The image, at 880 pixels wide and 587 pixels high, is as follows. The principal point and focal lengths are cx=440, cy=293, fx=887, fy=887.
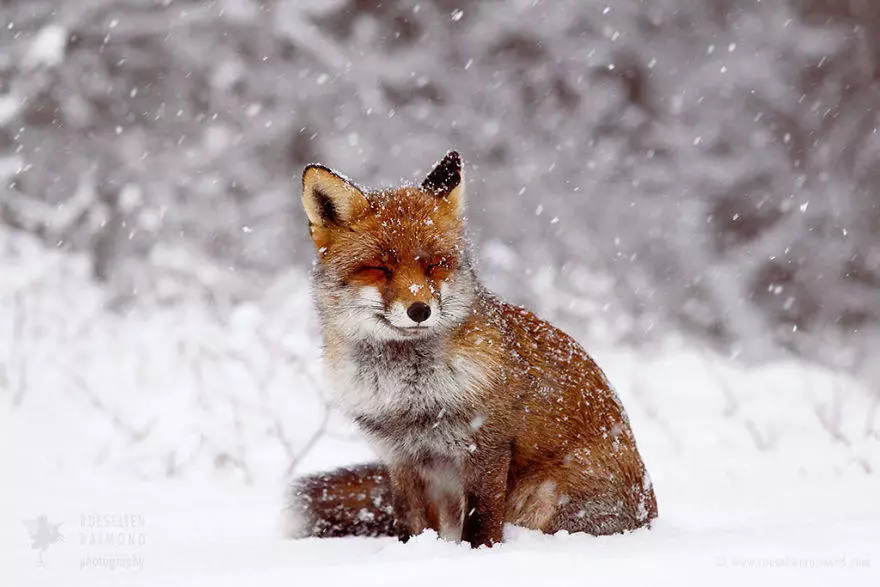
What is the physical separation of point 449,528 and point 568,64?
31.8ft

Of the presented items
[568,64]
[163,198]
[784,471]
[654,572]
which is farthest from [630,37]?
[654,572]

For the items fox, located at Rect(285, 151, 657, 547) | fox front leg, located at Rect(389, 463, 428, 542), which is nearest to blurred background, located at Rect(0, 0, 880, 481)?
fox, located at Rect(285, 151, 657, 547)

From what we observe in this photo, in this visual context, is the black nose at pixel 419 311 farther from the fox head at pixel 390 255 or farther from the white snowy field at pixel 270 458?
the white snowy field at pixel 270 458

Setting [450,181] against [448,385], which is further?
[450,181]

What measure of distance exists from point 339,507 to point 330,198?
1548 millimetres

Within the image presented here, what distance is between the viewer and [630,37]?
40.3 feet

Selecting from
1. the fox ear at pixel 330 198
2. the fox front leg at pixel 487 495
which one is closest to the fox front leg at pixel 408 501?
the fox front leg at pixel 487 495

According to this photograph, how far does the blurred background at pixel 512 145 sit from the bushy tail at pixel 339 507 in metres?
6.77

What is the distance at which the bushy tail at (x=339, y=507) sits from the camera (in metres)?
4.24

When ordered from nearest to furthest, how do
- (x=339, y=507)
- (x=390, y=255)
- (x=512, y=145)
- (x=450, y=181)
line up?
(x=390, y=255)
(x=450, y=181)
(x=339, y=507)
(x=512, y=145)

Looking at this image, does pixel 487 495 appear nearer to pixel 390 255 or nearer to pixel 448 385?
pixel 448 385

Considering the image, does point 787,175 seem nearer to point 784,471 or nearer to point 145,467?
point 784,471

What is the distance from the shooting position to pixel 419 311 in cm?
341

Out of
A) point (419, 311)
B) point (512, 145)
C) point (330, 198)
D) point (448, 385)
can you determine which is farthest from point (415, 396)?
point (512, 145)
